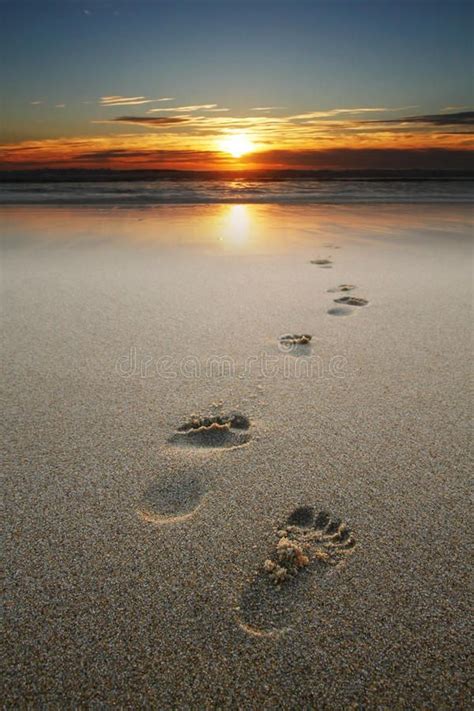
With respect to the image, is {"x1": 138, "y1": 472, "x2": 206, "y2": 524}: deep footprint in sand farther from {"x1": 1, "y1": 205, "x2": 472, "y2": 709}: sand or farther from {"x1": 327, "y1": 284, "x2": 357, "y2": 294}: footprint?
{"x1": 327, "y1": 284, "x2": 357, "y2": 294}: footprint

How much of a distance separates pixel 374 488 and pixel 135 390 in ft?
3.22

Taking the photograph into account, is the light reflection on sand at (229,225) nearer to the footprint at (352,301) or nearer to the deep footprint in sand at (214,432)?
the footprint at (352,301)

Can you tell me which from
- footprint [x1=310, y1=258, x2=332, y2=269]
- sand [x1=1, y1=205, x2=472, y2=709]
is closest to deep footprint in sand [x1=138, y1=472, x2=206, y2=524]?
sand [x1=1, y1=205, x2=472, y2=709]

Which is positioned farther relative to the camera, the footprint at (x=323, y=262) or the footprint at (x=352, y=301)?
the footprint at (x=323, y=262)

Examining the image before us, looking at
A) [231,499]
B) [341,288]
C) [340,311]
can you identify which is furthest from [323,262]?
[231,499]

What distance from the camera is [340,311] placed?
2.79 metres

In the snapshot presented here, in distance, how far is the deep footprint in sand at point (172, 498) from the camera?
1.24m

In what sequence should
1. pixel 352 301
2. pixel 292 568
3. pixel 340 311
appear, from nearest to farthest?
pixel 292 568 < pixel 340 311 < pixel 352 301

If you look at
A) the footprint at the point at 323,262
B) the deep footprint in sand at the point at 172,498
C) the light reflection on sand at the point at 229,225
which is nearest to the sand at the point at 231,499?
the deep footprint in sand at the point at 172,498

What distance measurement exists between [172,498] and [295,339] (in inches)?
49.2

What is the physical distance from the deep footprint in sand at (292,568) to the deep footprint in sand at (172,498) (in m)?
0.25

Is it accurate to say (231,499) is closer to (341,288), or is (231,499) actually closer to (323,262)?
(341,288)

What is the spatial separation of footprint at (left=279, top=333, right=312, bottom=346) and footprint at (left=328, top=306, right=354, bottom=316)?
43 cm

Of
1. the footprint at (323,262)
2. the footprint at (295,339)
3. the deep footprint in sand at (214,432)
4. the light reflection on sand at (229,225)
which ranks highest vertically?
the light reflection on sand at (229,225)
